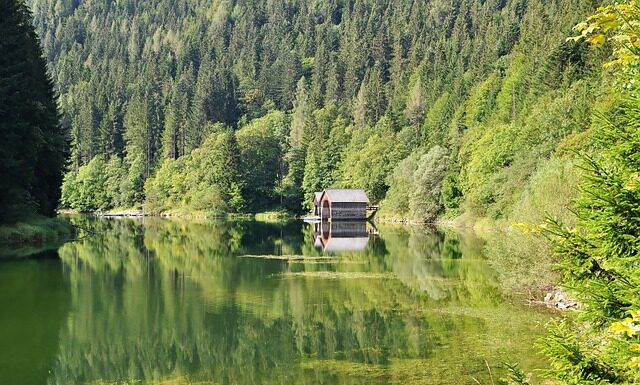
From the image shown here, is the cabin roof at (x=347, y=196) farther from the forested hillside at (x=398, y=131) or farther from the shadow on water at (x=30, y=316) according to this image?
the shadow on water at (x=30, y=316)

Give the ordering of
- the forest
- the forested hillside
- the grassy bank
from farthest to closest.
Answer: the forested hillside → the grassy bank → the forest

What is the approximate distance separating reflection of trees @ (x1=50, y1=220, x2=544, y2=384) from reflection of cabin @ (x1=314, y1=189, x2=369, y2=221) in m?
60.5

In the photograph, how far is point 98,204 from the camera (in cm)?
14725

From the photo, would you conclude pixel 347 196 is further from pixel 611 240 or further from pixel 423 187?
pixel 611 240

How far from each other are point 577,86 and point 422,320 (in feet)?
180

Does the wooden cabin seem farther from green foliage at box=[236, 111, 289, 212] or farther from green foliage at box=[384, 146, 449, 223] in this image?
green foliage at box=[384, 146, 449, 223]

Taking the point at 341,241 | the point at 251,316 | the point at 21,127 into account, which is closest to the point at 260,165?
the point at 341,241

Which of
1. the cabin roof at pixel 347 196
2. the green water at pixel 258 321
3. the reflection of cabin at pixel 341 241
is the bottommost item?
the reflection of cabin at pixel 341 241

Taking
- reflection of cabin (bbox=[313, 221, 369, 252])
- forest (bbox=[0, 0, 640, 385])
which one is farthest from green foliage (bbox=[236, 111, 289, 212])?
reflection of cabin (bbox=[313, 221, 369, 252])

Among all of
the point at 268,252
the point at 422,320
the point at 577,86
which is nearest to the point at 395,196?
the point at 577,86

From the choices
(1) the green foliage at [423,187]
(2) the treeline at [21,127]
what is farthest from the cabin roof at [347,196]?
(2) the treeline at [21,127]

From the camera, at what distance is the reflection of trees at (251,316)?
66.0 ft

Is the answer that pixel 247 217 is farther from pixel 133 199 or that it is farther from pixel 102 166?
pixel 102 166

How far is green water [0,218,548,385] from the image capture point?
19141mm
